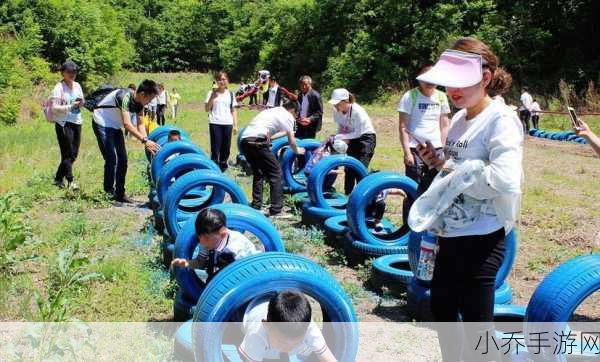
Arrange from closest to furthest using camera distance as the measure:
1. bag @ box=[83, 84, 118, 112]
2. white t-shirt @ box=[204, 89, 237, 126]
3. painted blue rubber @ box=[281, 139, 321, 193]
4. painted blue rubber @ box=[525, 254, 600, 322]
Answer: painted blue rubber @ box=[525, 254, 600, 322], bag @ box=[83, 84, 118, 112], painted blue rubber @ box=[281, 139, 321, 193], white t-shirt @ box=[204, 89, 237, 126]

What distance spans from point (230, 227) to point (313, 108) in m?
6.75

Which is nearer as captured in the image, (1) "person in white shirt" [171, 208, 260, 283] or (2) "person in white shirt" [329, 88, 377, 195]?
(1) "person in white shirt" [171, 208, 260, 283]

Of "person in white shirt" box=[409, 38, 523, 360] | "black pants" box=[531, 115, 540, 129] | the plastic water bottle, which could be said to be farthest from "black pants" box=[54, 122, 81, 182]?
"black pants" box=[531, 115, 540, 129]

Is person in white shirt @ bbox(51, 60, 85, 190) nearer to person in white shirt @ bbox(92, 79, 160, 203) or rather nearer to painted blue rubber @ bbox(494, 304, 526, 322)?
person in white shirt @ bbox(92, 79, 160, 203)

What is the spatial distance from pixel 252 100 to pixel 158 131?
19.1 metres

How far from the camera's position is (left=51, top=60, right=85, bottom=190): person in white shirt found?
8734mm

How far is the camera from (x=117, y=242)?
7.00m

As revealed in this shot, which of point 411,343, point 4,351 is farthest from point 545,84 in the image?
point 4,351

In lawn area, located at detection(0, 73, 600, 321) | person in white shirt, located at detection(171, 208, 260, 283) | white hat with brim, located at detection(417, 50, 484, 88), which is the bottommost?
lawn area, located at detection(0, 73, 600, 321)

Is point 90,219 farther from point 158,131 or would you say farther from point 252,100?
point 252,100

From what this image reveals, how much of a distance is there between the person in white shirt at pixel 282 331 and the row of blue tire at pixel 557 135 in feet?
56.5

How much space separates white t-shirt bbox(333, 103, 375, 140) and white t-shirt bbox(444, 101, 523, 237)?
4.83m

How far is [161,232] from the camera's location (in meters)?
7.41

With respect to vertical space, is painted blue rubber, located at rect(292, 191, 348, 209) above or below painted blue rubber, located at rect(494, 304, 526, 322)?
below
